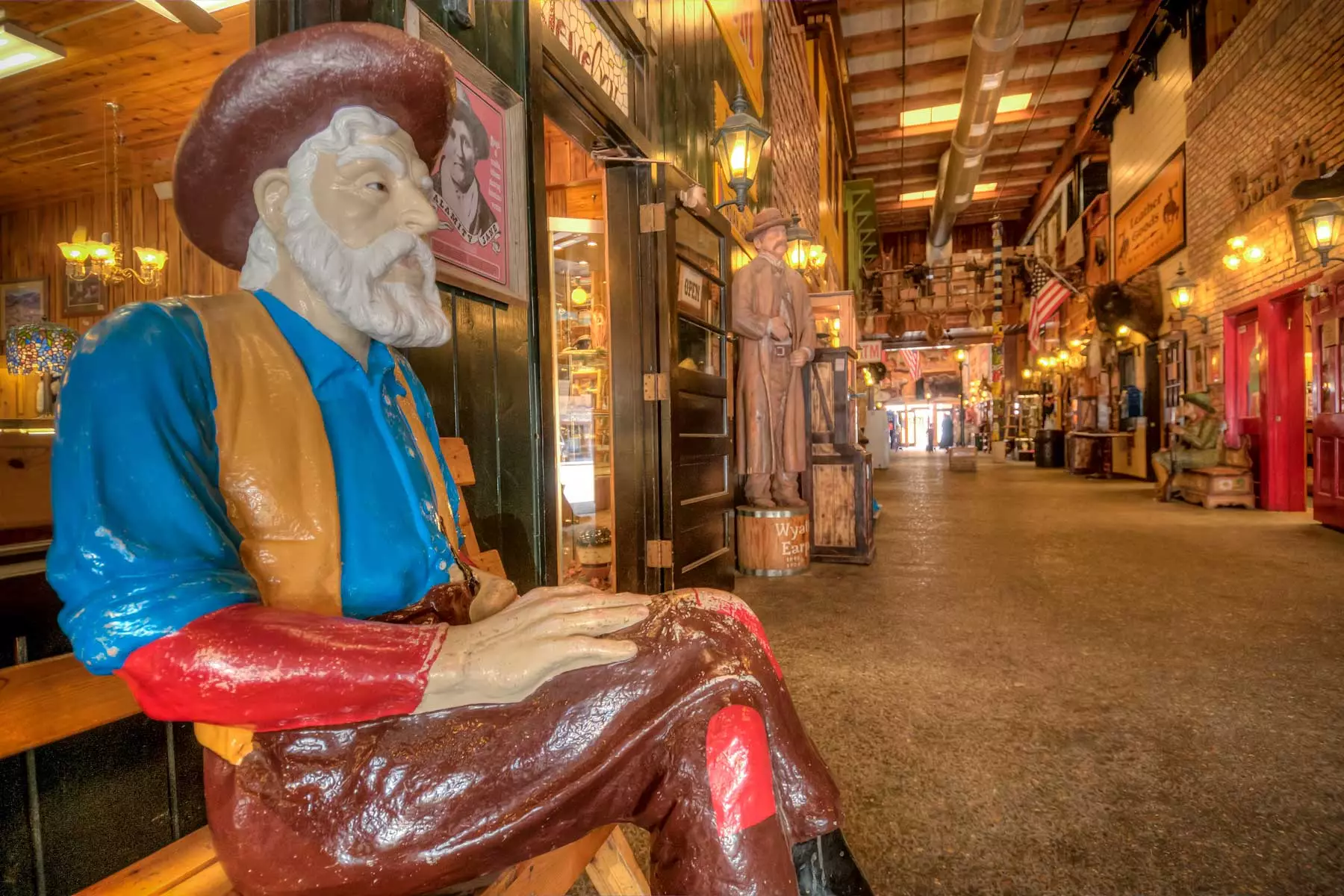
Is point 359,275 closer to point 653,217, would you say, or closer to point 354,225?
point 354,225

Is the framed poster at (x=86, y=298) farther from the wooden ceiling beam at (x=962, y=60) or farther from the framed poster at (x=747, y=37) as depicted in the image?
the wooden ceiling beam at (x=962, y=60)

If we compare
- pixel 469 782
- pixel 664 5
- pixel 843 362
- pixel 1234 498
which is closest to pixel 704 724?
pixel 469 782

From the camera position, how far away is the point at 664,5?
144 inches

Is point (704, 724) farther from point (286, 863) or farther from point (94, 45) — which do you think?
point (94, 45)

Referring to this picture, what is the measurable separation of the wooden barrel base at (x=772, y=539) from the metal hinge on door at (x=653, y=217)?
1.99m

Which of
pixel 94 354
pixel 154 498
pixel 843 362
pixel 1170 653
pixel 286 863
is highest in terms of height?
pixel 843 362

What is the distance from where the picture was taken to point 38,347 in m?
2.08

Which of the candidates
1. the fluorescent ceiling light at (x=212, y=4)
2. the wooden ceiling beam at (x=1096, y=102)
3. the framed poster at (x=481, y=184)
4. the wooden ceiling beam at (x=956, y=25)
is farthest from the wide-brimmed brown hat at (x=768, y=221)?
the wooden ceiling beam at (x=1096, y=102)

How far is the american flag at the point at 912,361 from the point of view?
3061cm

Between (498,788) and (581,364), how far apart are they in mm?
4471

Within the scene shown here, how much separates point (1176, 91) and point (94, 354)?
1292 cm

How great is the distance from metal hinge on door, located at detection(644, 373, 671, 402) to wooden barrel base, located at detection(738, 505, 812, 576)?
1.48 m

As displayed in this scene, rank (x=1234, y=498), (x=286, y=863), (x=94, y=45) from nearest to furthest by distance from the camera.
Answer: (x=286, y=863) → (x=94, y=45) → (x=1234, y=498)

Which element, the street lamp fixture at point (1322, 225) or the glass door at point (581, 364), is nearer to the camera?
the glass door at point (581, 364)
